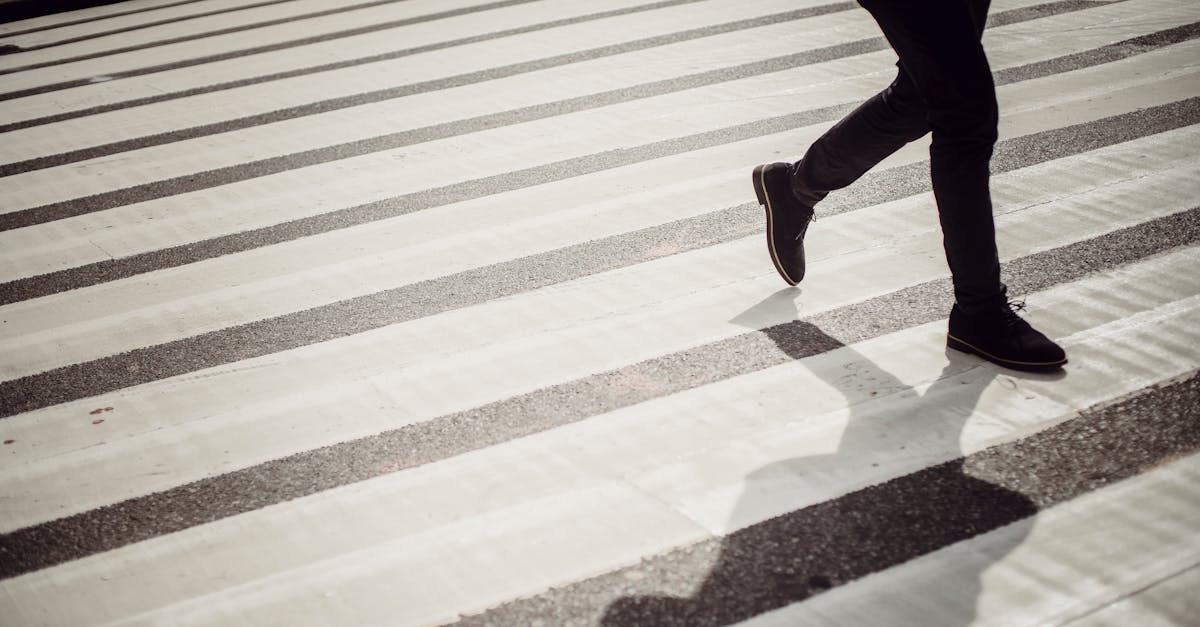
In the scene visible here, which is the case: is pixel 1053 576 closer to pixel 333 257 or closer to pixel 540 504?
pixel 540 504

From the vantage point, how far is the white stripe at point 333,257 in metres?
3.96

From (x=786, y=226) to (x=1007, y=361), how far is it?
0.90 m

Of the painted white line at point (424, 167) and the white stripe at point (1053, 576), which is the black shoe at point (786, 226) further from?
the painted white line at point (424, 167)

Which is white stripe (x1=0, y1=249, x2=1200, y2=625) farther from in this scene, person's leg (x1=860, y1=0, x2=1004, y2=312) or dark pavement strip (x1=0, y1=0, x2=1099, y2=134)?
dark pavement strip (x1=0, y1=0, x2=1099, y2=134)

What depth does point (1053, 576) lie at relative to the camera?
230 centimetres

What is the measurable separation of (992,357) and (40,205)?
4.34m

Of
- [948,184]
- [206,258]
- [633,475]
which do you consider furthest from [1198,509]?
[206,258]

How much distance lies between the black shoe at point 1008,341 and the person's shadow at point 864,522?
0.04 metres

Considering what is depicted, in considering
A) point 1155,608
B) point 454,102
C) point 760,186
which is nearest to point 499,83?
point 454,102

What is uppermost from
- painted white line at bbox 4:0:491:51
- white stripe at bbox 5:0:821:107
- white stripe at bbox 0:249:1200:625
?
painted white line at bbox 4:0:491:51

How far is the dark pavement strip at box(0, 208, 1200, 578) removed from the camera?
2816 mm

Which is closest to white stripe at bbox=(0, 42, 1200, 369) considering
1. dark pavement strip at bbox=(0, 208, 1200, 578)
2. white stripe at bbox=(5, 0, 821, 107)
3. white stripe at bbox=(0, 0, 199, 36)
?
dark pavement strip at bbox=(0, 208, 1200, 578)

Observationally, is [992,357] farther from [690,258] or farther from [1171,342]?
[690,258]

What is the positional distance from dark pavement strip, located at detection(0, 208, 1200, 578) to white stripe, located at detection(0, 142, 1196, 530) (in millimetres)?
63
